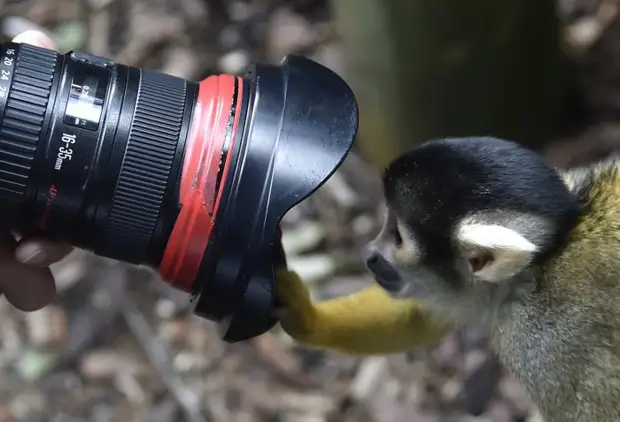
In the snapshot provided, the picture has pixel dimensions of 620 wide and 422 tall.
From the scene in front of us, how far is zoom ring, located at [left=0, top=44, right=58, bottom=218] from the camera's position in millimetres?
1206

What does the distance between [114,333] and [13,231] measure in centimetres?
115

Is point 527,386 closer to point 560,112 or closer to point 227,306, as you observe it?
point 227,306

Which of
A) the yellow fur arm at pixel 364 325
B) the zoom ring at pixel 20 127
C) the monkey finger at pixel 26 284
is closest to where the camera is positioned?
the zoom ring at pixel 20 127

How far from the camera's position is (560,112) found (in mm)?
2658

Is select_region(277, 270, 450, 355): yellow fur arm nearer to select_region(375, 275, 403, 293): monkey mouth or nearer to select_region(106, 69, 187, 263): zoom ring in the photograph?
select_region(375, 275, 403, 293): monkey mouth

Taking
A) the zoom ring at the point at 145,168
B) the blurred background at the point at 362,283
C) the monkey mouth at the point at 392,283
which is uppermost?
the zoom ring at the point at 145,168

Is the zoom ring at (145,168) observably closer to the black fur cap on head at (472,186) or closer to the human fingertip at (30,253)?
the human fingertip at (30,253)

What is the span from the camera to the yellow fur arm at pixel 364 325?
5.21 feet

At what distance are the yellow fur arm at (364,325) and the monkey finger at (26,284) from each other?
39 cm

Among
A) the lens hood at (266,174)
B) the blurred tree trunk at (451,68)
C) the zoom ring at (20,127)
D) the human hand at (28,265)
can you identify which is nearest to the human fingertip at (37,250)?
the human hand at (28,265)

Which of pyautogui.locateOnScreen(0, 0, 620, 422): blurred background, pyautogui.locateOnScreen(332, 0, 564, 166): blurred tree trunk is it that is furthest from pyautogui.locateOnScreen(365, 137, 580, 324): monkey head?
pyautogui.locateOnScreen(332, 0, 564, 166): blurred tree trunk

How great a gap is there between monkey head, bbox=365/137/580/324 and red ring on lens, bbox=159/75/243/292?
34 cm

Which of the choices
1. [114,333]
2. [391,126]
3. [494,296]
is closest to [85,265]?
[114,333]

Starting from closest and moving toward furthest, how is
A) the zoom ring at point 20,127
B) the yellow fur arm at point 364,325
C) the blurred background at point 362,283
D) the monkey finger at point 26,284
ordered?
the zoom ring at point 20,127
the monkey finger at point 26,284
the yellow fur arm at point 364,325
the blurred background at point 362,283
